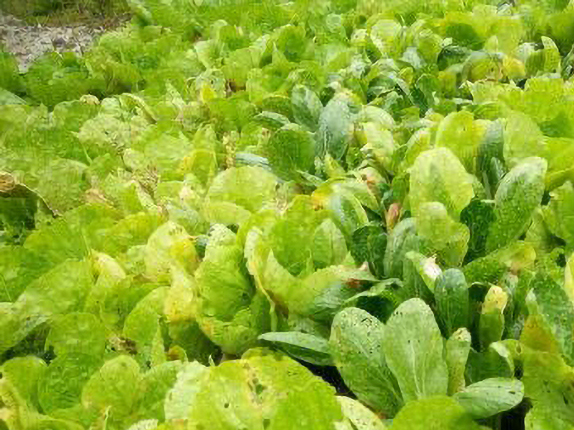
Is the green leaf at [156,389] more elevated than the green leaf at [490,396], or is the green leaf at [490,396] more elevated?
the green leaf at [490,396]

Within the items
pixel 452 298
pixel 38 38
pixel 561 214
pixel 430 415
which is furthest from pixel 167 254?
pixel 38 38

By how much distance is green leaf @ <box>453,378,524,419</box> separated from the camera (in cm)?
113

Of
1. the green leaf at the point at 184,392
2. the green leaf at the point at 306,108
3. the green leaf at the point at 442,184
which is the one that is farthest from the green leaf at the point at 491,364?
the green leaf at the point at 306,108

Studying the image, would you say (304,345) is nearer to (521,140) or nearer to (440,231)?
(440,231)

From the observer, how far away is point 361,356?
1.31 meters

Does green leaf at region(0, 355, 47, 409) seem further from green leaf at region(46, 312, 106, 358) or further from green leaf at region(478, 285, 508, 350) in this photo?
green leaf at region(478, 285, 508, 350)

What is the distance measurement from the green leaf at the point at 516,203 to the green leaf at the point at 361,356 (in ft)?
1.25

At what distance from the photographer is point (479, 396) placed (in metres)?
1.16

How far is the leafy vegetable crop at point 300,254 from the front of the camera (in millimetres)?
1235

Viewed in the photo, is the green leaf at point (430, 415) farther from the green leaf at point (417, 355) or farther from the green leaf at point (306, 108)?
the green leaf at point (306, 108)

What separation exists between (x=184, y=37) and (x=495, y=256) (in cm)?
273

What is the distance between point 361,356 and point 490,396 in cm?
25

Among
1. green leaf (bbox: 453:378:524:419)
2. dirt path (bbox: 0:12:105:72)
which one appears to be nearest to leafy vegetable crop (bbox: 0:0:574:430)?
green leaf (bbox: 453:378:524:419)

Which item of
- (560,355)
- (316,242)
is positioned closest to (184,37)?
(316,242)
